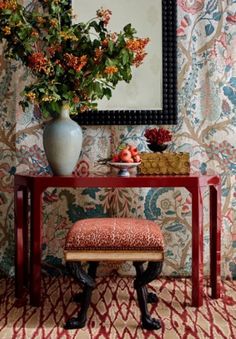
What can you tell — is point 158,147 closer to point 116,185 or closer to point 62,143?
point 116,185

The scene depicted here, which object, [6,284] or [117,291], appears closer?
[117,291]

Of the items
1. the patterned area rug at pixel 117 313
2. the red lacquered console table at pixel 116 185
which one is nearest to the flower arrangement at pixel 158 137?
the red lacquered console table at pixel 116 185

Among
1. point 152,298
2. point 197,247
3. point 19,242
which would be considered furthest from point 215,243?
point 19,242

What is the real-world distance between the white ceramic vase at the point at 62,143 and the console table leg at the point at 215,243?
2.46ft

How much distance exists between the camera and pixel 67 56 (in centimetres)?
211

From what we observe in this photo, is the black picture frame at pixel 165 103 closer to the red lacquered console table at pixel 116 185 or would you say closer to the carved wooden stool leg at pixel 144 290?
the red lacquered console table at pixel 116 185

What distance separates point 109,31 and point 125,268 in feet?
4.55

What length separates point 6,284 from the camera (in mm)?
2533

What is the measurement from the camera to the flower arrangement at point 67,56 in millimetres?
2080

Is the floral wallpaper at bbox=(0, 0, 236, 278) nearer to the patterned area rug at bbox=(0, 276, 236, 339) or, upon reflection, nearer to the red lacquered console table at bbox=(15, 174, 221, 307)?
the patterned area rug at bbox=(0, 276, 236, 339)

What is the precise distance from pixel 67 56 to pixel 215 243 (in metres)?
1.19

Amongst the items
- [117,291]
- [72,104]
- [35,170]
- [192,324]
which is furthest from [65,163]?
[192,324]

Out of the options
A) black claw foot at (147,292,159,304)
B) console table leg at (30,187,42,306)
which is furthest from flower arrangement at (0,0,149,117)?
black claw foot at (147,292,159,304)

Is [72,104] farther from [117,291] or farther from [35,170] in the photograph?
[117,291]
